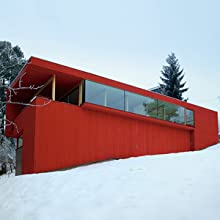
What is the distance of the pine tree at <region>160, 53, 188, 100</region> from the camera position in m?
28.5

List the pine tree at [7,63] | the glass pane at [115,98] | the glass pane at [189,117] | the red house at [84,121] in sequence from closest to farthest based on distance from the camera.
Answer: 1. the pine tree at [7,63]
2. the red house at [84,121]
3. the glass pane at [115,98]
4. the glass pane at [189,117]

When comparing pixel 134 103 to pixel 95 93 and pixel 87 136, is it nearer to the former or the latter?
pixel 95 93

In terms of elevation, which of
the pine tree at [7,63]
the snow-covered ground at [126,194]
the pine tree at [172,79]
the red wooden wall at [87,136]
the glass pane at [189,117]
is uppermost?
the pine tree at [172,79]

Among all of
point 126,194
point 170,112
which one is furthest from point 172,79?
point 126,194

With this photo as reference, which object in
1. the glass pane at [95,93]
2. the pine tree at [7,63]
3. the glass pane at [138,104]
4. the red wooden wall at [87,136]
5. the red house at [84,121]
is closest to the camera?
the pine tree at [7,63]

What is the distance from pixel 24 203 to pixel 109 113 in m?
6.33

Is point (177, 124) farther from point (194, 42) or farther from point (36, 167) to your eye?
point (36, 167)

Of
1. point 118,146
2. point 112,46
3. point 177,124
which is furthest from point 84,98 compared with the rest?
point 112,46

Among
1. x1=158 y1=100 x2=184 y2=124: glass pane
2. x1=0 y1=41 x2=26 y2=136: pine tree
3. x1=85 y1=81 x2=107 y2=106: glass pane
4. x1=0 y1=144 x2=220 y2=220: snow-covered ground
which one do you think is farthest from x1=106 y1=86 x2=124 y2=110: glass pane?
x1=0 y1=144 x2=220 y2=220: snow-covered ground

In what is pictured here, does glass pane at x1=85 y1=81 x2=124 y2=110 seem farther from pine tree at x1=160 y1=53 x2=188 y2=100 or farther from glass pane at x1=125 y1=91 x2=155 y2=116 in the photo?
pine tree at x1=160 y1=53 x2=188 y2=100

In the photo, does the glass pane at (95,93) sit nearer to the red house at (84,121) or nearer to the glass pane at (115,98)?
the red house at (84,121)

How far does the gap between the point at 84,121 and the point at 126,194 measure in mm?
6124

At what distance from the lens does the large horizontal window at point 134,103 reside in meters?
10.8

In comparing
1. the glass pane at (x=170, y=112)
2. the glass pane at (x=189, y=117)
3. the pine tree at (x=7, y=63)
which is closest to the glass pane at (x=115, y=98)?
the glass pane at (x=170, y=112)
